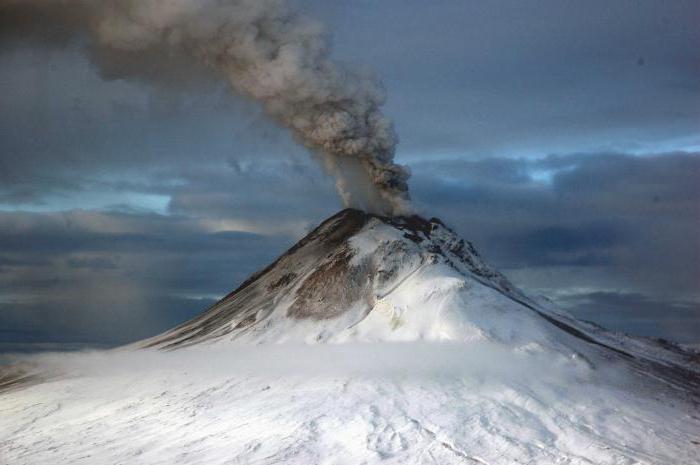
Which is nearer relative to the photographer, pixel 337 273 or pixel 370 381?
pixel 370 381

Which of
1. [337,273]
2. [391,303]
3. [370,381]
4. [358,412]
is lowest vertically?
[358,412]

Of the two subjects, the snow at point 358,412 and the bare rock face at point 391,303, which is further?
the bare rock face at point 391,303

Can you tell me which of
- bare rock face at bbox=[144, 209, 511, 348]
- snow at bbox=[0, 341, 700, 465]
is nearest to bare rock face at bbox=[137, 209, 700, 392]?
bare rock face at bbox=[144, 209, 511, 348]

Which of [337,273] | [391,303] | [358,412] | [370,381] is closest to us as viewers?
[358,412]

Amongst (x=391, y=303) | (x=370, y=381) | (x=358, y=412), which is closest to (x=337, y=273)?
(x=391, y=303)

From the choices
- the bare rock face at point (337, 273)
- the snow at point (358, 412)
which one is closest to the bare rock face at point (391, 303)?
the bare rock face at point (337, 273)

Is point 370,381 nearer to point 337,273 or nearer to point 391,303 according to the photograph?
point 391,303

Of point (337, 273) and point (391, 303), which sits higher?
point (337, 273)

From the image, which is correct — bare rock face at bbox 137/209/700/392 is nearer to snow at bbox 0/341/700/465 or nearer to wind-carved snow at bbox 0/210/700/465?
wind-carved snow at bbox 0/210/700/465

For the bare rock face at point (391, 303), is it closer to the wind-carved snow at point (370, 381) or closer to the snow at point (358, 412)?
the wind-carved snow at point (370, 381)
